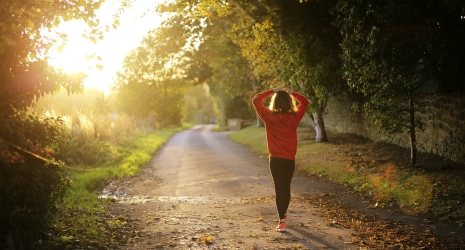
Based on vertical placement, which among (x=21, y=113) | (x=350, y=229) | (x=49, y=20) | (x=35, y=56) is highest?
(x=49, y=20)

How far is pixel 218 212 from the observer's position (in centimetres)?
922

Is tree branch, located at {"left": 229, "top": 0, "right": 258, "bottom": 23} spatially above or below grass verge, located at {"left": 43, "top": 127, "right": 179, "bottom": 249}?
above

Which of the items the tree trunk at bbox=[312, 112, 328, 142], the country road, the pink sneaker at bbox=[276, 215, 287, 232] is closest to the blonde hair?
the pink sneaker at bbox=[276, 215, 287, 232]

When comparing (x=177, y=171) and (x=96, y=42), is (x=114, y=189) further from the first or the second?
(x=96, y=42)

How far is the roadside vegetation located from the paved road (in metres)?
1.42

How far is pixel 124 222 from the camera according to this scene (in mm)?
8406

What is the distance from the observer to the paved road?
6926 millimetres

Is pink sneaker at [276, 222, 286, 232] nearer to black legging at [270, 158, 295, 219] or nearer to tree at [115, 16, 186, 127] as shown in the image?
black legging at [270, 158, 295, 219]

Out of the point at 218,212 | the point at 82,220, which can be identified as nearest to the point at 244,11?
the point at 218,212

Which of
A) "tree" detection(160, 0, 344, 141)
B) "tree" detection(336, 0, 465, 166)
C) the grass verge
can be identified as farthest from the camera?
"tree" detection(160, 0, 344, 141)

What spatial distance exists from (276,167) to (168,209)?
2.94m

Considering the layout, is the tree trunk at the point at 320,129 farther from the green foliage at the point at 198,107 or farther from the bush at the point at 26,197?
the green foliage at the point at 198,107

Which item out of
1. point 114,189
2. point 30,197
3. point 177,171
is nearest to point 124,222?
point 30,197

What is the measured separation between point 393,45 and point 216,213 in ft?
21.1
